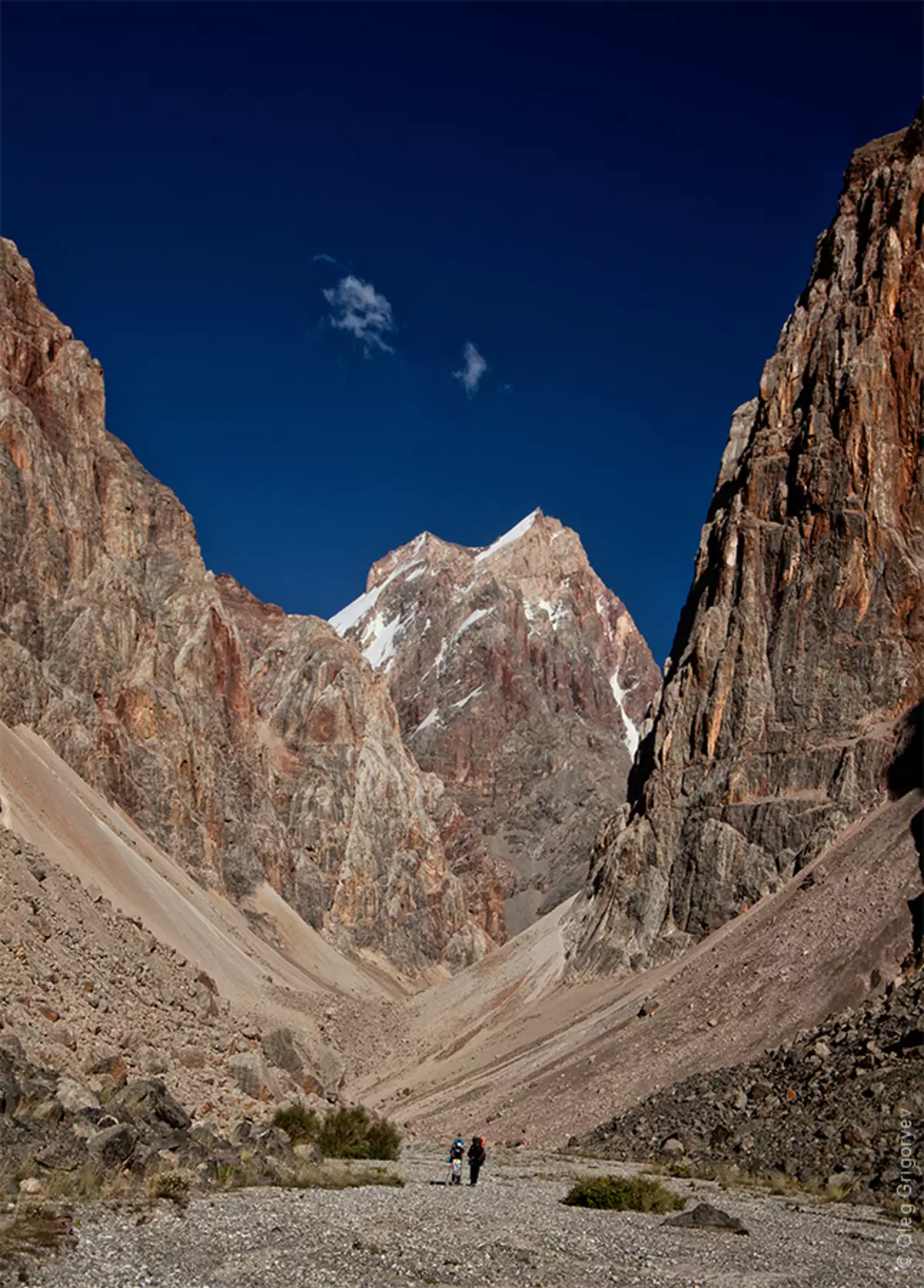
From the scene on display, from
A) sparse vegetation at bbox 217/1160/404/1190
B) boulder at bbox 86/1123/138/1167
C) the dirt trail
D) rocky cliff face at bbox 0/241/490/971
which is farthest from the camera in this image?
rocky cliff face at bbox 0/241/490/971

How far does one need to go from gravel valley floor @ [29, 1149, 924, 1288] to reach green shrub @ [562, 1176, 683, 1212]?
665mm

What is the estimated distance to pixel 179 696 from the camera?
104875 mm

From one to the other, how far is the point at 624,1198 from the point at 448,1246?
24.6 feet

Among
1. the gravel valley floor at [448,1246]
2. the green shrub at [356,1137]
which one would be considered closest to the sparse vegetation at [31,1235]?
the gravel valley floor at [448,1246]

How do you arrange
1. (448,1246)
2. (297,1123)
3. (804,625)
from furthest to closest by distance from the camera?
(804,625) → (297,1123) → (448,1246)

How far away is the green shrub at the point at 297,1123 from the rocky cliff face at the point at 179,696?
5639 cm

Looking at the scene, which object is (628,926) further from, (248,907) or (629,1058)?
(248,907)

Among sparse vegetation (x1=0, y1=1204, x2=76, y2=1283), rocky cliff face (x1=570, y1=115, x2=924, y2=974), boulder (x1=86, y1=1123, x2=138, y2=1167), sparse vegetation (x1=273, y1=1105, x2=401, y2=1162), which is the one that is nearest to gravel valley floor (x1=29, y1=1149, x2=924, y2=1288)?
sparse vegetation (x1=0, y1=1204, x2=76, y2=1283)

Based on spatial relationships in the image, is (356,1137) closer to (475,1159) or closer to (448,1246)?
(475,1159)

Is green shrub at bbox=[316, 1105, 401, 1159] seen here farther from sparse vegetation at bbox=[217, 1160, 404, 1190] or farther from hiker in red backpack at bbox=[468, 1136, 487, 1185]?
hiker in red backpack at bbox=[468, 1136, 487, 1185]

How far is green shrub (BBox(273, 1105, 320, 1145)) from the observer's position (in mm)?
24359

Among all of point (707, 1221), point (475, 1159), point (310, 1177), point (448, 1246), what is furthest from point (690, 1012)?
point (448, 1246)

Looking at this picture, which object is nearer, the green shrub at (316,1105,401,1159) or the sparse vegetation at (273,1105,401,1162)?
the sparse vegetation at (273,1105,401,1162)

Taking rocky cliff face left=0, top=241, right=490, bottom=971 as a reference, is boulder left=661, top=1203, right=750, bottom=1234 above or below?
below
